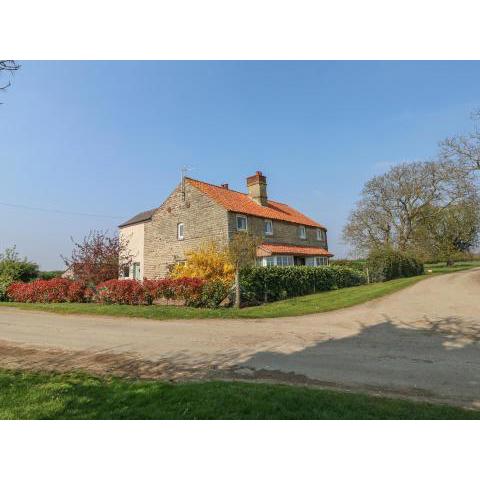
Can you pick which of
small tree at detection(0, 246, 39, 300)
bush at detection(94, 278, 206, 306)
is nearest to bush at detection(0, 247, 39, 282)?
small tree at detection(0, 246, 39, 300)

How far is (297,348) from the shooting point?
859cm

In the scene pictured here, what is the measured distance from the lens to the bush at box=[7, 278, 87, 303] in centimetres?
2300

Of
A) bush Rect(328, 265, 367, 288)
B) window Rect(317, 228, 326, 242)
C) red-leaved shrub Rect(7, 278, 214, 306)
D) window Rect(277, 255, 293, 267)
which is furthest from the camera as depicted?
window Rect(317, 228, 326, 242)

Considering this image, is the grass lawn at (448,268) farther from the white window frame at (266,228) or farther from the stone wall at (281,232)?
the white window frame at (266,228)

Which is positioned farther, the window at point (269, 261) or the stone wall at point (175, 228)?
the stone wall at point (175, 228)

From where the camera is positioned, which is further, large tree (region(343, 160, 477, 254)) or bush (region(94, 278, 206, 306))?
large tree (region(343, 160, 477, 254))

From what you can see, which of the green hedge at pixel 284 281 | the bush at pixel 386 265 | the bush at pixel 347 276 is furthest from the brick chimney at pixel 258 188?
the bush at pixel 386 265

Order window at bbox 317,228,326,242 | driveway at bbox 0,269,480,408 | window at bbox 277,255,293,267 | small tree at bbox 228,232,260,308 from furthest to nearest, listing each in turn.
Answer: window at bbox 317,228,326,242 → window at bbox 277,255,293,267 → small tree at bbox 228,232,260,308 → driveway at bbox 0,269,480,408

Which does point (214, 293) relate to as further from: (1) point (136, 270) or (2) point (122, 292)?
(1) point (136, 270)

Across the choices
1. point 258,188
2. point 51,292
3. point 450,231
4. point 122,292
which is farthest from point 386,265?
point 51,292

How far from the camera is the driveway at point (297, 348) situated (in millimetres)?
6199

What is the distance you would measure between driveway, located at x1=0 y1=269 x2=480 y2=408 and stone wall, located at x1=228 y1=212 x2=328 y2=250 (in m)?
12.9

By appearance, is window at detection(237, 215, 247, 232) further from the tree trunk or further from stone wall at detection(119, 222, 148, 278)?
stone wall at detection(119, 222, 148, 278)

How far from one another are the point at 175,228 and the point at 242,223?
625 cm
